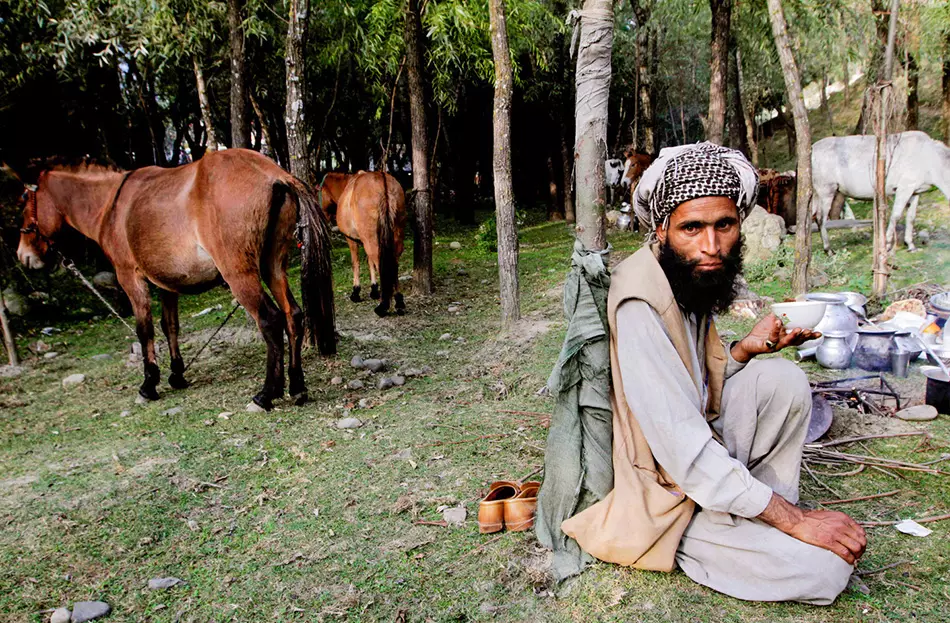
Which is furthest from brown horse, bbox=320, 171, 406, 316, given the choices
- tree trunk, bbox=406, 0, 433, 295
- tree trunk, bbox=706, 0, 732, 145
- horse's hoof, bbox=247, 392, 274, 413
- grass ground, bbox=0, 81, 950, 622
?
tree trunk, bbox=706, 0, 732, 145

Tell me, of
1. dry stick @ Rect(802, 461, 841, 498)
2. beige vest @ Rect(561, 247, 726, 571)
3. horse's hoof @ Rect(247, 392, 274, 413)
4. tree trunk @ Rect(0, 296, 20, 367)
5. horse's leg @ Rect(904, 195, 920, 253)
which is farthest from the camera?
horse's leg @ Rect(904, 195, 920, 253)

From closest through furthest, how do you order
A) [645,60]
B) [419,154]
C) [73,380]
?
[73,380]
[419,154]
[645,60]

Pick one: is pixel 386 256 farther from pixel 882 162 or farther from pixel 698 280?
pixel 698 280

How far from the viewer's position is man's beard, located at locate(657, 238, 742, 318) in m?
2.36

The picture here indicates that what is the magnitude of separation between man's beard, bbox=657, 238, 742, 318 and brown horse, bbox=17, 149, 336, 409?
158 inches

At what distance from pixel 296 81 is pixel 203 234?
2.33m

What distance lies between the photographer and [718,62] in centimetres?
1152

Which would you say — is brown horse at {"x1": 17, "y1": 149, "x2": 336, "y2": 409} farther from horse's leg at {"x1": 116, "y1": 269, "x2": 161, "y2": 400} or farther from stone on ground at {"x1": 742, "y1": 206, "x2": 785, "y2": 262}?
stone on ground at {"x1": 742, "y1": 206, "x2": 785, "y2": 262}

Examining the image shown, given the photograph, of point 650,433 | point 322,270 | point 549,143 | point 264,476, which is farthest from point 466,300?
point 549,143

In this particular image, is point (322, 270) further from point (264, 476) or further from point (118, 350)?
point (118, 350)

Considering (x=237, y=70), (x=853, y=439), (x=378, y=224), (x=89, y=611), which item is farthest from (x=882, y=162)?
(x=89, y=611)

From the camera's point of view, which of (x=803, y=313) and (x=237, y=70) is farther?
(x=237, y=70)

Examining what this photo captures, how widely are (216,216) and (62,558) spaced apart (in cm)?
313

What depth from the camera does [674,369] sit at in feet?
7.23
